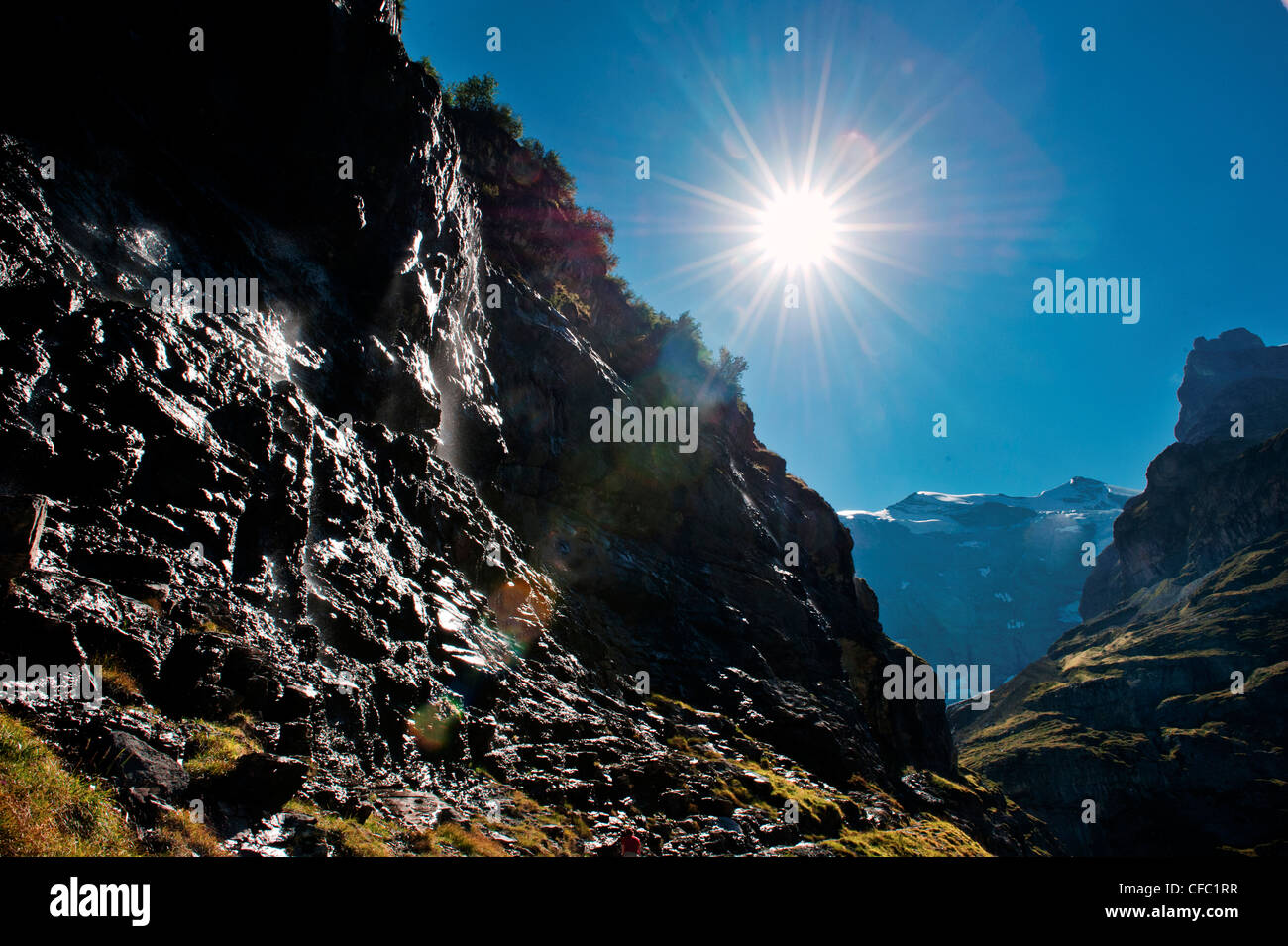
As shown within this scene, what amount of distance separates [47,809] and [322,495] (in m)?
15.2

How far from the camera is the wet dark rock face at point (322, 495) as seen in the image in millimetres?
13234

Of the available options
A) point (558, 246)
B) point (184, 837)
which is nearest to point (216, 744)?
point (184, 837)

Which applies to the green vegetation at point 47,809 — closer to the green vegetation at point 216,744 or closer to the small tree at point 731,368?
the green vegetation at point 216,744

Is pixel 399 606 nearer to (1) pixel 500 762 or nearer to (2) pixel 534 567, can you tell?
(1) pixel 500 762

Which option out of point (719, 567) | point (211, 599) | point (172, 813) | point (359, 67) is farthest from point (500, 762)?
point (359, 67)

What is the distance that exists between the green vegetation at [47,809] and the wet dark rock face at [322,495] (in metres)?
0.77

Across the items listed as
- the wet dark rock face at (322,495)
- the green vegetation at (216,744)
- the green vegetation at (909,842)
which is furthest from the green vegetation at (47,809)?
the green vegetation at (909,842)

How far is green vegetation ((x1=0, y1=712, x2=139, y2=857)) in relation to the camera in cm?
677

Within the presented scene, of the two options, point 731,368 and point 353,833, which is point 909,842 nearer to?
point 353,833

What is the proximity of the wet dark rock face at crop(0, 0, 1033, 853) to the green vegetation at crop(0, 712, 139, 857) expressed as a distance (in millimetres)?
765

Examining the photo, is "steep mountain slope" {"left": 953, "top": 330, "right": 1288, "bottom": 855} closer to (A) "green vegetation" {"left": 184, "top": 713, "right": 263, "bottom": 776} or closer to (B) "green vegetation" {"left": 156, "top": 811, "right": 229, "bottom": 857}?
(A) "green vegetation" {"left": 184, "top": 713, "right": 263, "bottom": 776}

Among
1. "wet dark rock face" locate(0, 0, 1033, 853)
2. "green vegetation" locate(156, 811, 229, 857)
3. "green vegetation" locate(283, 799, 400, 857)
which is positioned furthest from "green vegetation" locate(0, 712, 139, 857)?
"green vegetation" locate(283, 799, 400, 857)

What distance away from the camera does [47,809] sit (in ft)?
24.2

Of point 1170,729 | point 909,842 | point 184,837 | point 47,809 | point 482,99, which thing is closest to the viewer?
point 47,809
